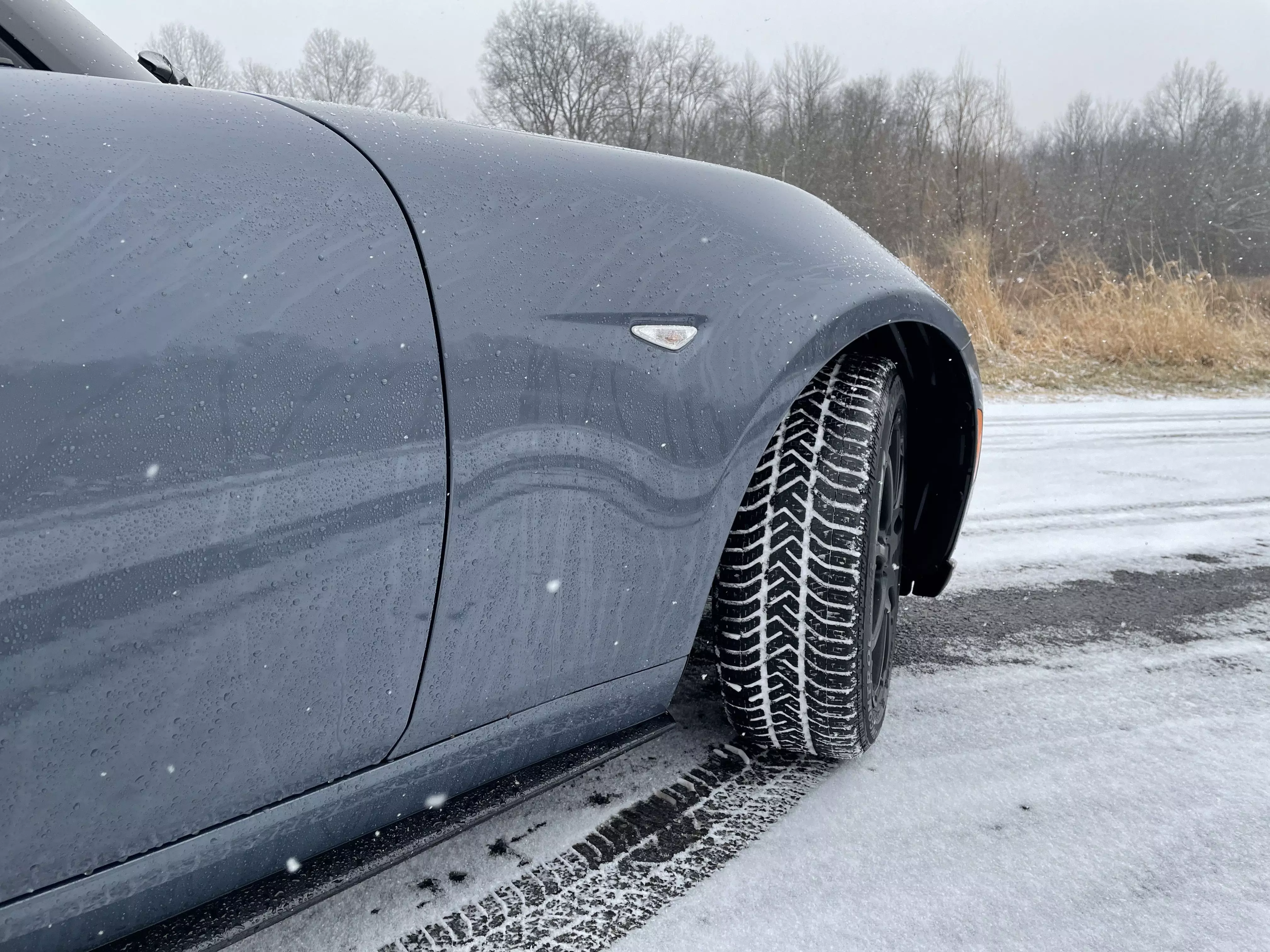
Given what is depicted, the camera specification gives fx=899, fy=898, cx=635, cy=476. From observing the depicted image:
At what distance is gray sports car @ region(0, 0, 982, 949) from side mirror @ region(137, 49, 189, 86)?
0.20m

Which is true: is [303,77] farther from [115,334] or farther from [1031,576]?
[115,334]

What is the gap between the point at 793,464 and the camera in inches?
59.5

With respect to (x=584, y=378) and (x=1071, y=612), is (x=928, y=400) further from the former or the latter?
(x=584, y=378)

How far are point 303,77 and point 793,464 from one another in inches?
463

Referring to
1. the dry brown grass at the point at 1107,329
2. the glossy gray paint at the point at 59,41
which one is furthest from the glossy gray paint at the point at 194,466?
the dry brown grass at the point at 1107,329

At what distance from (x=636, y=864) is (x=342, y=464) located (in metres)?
0.82

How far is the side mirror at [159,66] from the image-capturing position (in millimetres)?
1676

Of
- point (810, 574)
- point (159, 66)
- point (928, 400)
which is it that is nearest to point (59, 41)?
point (159, 66)

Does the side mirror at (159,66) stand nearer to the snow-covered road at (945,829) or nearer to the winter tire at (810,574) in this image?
the winter tire at (810,574)

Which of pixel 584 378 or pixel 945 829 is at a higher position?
pixel 584 378

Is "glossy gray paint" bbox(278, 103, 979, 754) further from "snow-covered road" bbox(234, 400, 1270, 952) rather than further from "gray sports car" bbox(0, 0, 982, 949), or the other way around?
"snow-covered road" bbox(234, 400, 1270, 952)

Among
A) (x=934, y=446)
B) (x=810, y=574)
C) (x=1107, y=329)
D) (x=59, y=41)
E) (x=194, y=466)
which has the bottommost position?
(x=810, y=574)

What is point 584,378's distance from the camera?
1122 mm

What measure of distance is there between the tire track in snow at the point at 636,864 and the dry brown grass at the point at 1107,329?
21.9 feet
